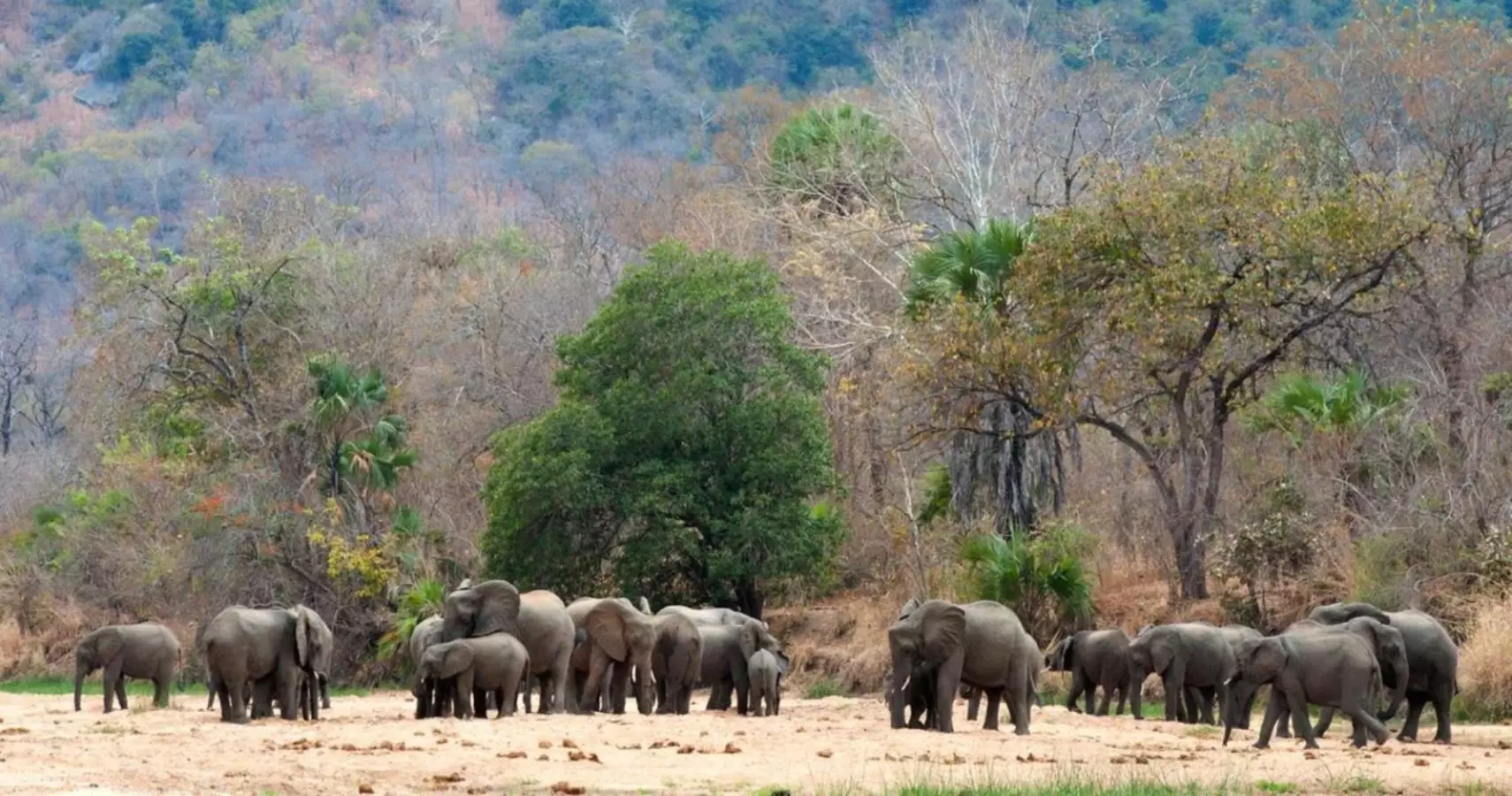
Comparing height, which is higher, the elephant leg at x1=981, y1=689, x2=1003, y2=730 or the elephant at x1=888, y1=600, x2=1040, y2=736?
the elephant at x1=888, y1=600, x2=1040, y2=736

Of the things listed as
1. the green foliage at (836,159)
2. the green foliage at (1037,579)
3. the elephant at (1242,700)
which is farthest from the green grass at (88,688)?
the elephant at (1242,700)

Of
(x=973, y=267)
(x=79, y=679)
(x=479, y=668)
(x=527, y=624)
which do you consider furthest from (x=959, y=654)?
(x=973, y=267)

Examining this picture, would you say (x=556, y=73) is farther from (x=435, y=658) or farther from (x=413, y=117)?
(x=435, y=658)

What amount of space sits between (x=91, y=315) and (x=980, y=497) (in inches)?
770

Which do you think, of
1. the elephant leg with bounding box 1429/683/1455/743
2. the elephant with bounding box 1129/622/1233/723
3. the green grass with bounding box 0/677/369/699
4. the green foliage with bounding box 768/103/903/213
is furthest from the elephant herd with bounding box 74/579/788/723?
the green foliage with bounding box 768/103/903/213

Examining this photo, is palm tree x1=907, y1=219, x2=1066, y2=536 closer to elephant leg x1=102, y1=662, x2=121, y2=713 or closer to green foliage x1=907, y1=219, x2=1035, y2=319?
green foliage x1=907, y1=219, x2=1035, y2=319

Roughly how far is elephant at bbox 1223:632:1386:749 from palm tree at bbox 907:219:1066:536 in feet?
40.3

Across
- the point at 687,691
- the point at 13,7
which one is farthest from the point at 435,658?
the point at 13,7

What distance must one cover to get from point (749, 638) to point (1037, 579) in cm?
586

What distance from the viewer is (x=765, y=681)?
27516 millimetres

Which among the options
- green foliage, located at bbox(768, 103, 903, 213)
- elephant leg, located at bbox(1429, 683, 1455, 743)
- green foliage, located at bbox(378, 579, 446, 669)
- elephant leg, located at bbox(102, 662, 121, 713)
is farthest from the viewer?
green foliage, located at bbox(768, 103, 903, 213)

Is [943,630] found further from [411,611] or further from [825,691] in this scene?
[411,611]

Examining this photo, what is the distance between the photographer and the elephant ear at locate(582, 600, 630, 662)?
27.6m

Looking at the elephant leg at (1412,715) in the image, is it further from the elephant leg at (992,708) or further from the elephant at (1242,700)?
the elephant leg at (992,708)
